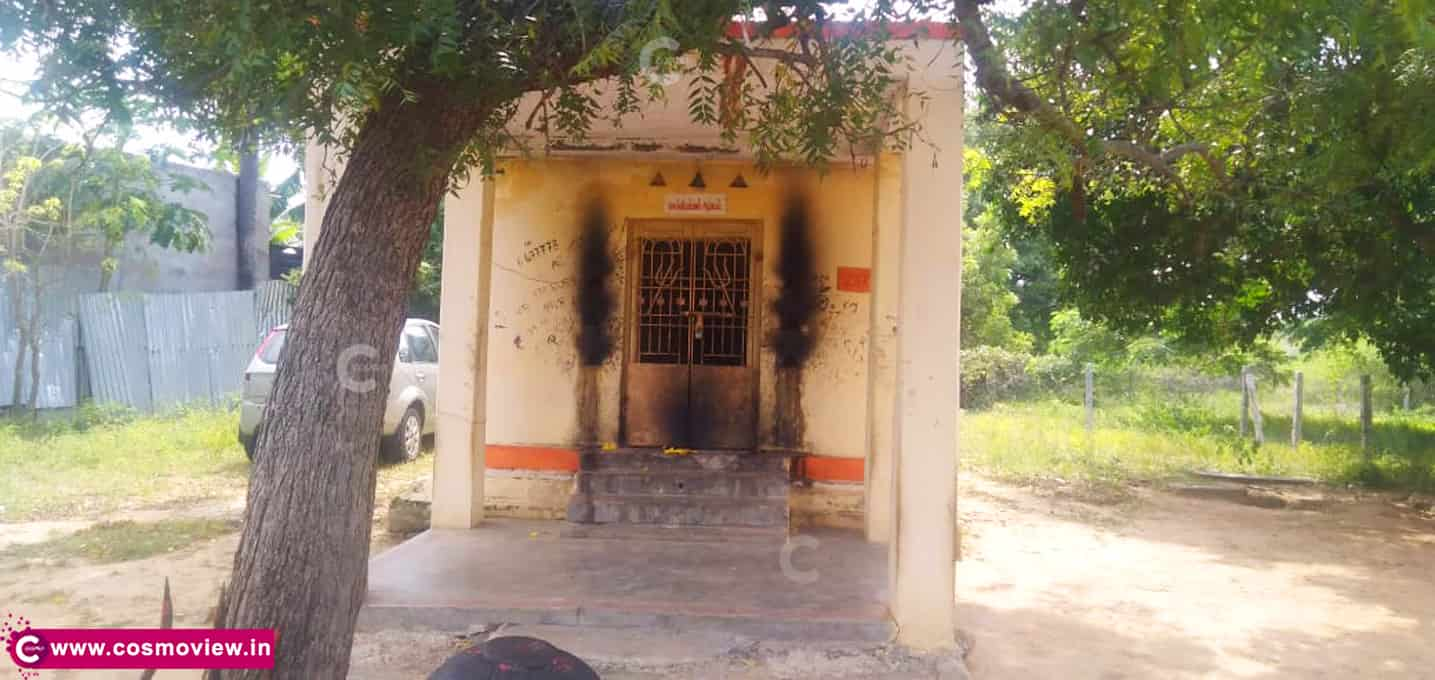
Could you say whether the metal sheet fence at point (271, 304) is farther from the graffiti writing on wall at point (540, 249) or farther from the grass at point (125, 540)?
the graffiti writing on wall at point (540, 249)

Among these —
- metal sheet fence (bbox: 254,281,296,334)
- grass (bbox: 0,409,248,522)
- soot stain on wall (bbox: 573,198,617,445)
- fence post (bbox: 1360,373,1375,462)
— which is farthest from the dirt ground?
metal sheet fence (bbox: 254,281,296,334)

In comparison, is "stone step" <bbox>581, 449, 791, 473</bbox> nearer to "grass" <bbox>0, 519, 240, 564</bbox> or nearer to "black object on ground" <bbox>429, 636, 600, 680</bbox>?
"grass" <bbox>0, 519, 240, 564</bbox>

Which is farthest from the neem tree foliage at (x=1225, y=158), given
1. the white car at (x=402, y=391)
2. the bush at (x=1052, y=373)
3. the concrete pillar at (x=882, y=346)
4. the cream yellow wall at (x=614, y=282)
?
the bush at (x=1052, y=373)

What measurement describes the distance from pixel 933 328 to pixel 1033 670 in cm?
183

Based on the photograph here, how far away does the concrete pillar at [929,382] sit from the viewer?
525 cm

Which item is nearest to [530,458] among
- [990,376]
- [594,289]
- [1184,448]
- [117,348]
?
[594,289]

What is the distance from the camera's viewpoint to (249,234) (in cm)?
1634

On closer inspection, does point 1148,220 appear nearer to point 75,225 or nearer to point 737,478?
point 737,478

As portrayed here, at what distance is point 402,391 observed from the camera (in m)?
11.5

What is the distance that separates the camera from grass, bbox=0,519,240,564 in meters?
7.11

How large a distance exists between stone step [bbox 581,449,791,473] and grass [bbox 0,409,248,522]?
4.17 meters

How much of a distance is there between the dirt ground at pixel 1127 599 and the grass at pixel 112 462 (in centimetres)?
69

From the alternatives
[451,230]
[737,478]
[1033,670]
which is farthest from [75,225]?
[1033,670]

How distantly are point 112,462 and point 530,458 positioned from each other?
17.7 ft
